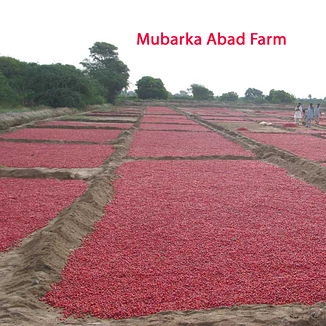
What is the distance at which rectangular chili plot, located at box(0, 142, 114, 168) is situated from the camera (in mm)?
9312

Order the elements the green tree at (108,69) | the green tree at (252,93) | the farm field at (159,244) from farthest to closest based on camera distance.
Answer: the green tree at (252,93) < the green tree at (108,69) < the farm field at (159,244)

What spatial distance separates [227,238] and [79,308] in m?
2.20

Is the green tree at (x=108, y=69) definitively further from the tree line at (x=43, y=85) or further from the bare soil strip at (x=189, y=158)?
the bare soil strip at (x=189, y=158)

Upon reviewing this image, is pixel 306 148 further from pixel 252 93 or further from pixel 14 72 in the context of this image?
pixel 252 93

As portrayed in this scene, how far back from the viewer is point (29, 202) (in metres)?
5.95

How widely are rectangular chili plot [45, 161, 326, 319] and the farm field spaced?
0.01 m

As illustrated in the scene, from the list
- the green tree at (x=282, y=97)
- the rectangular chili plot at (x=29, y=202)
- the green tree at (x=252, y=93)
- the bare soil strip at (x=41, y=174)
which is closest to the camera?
the rectangular chili plot at (x=29, y=202)

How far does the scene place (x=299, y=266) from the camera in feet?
12.7

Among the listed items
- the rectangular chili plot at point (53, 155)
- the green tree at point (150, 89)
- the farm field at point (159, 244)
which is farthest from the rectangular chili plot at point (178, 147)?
the green tree at point (150, 89)

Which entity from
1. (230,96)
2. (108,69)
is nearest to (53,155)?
(108,69)

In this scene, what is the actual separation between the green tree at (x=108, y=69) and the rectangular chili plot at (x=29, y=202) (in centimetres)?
4061

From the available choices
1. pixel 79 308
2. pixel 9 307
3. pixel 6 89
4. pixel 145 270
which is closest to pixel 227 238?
pixel 145 270

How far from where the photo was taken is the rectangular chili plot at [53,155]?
367 inches

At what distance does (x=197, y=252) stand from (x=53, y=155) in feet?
24.7
